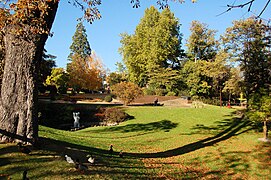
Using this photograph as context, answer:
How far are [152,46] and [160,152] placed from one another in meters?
32.4

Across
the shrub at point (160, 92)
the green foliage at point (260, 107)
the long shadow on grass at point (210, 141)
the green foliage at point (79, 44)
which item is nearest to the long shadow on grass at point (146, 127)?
the long shadow on grass at point (210, 141)

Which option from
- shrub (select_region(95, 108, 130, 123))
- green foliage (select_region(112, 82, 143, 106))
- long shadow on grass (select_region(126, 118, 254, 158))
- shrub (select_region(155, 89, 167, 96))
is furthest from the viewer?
shrub (select_region(155, 89, 167, 96))

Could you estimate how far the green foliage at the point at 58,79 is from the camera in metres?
39.3

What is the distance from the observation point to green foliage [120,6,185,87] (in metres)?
41.3

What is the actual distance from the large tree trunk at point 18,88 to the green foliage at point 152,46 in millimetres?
35390

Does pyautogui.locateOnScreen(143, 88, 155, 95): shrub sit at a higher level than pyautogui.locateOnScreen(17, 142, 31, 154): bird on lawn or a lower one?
higher

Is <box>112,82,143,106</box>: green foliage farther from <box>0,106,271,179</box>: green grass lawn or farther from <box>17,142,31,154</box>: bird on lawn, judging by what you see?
<box>17,142,31,154</box>: bird on lawn

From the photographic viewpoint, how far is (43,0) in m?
5.69

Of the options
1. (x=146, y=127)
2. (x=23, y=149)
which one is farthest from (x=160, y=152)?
(x=23, y=149)

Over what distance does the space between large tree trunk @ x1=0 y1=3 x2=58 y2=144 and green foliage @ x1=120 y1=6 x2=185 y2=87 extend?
116ft

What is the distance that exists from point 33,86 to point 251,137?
13495mm

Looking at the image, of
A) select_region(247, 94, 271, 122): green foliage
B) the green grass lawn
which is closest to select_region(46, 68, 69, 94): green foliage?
the green grass lawn

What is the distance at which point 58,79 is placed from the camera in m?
40.0

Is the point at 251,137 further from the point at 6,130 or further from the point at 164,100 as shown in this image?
the point at 164,100
